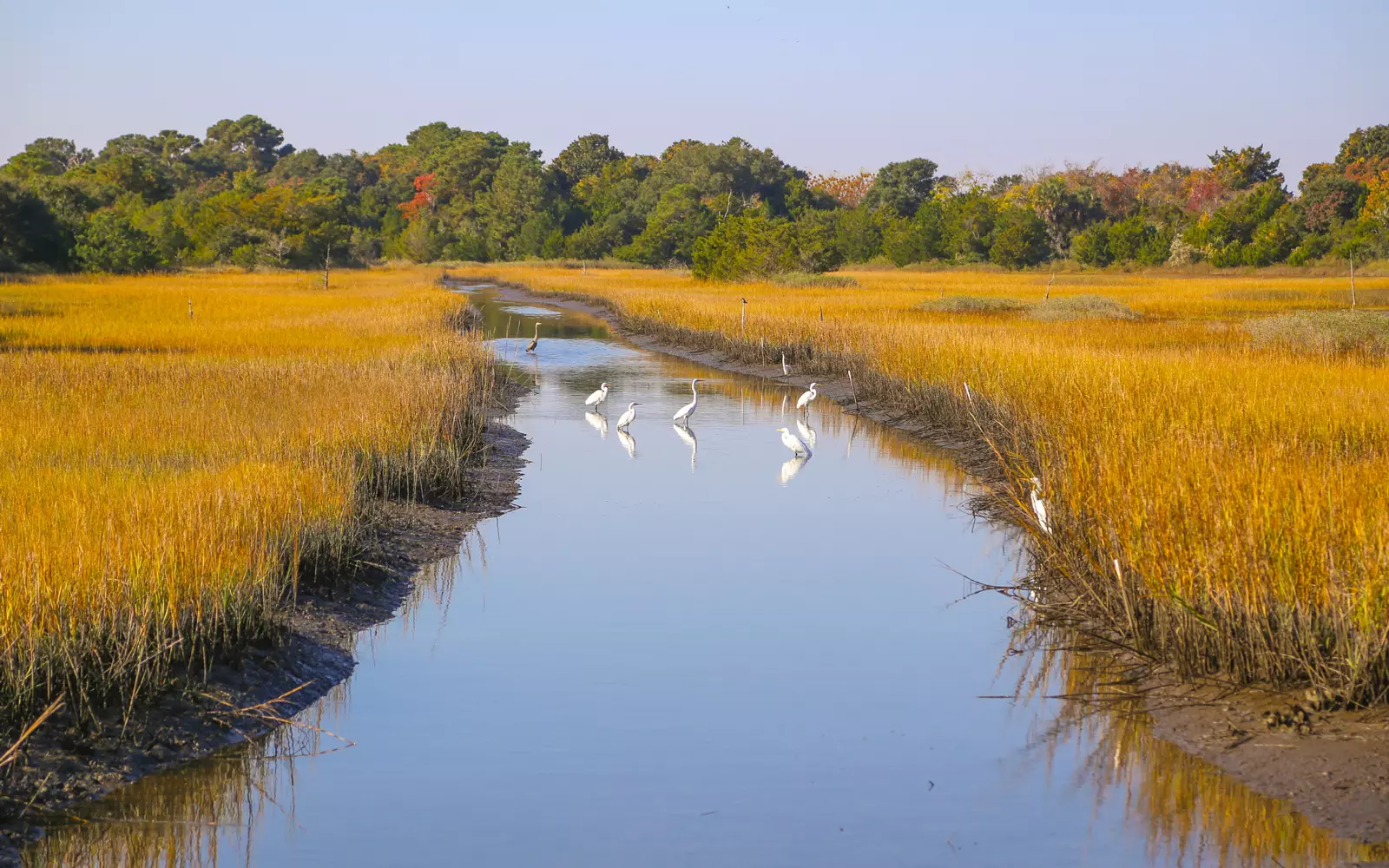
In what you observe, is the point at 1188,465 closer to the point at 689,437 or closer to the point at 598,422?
the point at 689,437

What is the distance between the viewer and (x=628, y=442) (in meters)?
15.6

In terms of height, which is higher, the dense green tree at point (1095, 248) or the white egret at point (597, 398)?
the dense green tree at point (1095, 248)

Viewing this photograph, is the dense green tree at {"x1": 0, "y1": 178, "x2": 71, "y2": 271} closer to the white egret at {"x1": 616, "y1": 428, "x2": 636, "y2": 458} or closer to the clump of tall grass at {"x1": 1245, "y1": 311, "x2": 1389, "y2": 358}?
the white egret at {"x1": 616, "y1": 428, "x2": 636, "y2": 458}

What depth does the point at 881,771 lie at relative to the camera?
18.9 ft

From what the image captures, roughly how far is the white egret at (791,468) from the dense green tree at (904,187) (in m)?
66.9

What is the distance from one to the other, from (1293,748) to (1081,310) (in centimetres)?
2475

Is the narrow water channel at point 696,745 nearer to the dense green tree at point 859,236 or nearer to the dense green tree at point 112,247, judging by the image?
the dense green tree at point 112,247

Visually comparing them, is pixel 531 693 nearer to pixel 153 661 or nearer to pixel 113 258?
pixel 153 661

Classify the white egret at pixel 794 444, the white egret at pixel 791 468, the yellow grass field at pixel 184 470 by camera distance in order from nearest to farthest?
the yellow grass field at pixel 184 470 → the white egret at pixel 791 468 → the white egret at pixel 794 444

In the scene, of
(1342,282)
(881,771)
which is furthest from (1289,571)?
(1342,282)

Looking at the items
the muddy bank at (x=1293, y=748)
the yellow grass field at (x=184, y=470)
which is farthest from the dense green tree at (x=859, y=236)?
the muddy bank at (x=1293, y=748)

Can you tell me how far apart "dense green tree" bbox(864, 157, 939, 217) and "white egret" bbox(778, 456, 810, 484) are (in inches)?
2634

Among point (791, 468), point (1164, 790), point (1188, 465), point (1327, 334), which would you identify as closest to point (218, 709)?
point (1164, 790)

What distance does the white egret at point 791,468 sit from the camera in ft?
44.4
